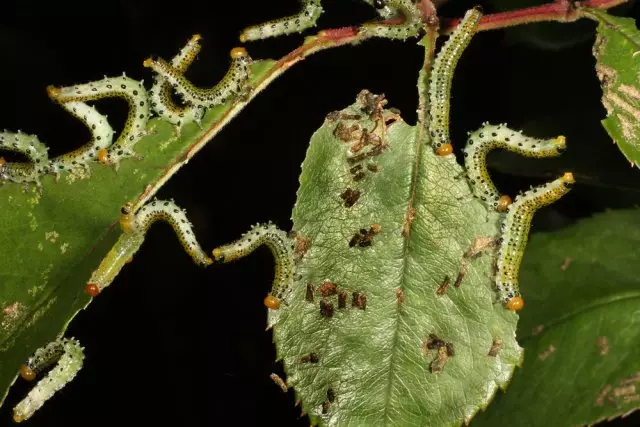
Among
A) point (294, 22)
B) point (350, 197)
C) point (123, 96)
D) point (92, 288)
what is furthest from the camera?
point (294, 22)

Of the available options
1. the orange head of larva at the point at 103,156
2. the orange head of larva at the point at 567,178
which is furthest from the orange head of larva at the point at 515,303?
the orange head of larva at the point at 103,156

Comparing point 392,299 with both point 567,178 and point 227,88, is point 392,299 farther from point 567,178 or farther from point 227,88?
point 227,88

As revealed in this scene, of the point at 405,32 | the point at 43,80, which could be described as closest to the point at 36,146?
the point at 405,32

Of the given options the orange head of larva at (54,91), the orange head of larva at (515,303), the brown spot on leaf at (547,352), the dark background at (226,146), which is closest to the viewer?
the orange head of larva at (515,303)

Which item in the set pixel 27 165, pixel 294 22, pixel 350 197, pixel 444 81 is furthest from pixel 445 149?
pixel 27 165

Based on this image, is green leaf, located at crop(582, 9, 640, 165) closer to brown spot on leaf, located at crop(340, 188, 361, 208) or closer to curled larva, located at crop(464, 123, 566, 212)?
curled larva, located at crop(464, 123, 566, 212)

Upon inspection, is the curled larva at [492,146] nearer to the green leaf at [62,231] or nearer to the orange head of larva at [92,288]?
the green leaf at [62,231]
